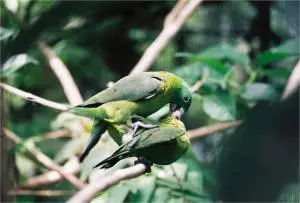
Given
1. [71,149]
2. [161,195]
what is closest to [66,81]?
[71,149]

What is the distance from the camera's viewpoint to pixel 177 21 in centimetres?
107

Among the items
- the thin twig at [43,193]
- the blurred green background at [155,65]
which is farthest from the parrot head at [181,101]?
the thin twig at [43,193]

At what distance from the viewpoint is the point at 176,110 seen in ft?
1.70

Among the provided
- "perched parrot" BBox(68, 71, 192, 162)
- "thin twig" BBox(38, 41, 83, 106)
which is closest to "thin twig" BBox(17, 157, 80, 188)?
"thin twig" BBox(38, 41, 83, 106)

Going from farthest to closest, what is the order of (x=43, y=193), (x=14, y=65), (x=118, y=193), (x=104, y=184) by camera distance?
(x=43, y=193) < (x=14, y=65) < (x=118, y=193) < (x=104, y=184)

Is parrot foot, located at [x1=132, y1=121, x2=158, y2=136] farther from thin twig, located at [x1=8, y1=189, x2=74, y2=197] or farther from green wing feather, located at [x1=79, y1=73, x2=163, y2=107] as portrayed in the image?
thin twig, located at [x1=8, y1=189, x2=74, y2=197]

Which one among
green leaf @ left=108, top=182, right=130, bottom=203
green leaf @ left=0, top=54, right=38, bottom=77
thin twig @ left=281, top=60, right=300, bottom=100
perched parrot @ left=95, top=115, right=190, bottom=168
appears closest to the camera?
thin twig @ left=281, top=60, right=300, bottom=100

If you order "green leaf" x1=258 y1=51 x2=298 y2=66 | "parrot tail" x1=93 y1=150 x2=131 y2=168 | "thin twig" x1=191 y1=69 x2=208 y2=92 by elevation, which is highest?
"parrot tail" x1=93 y1=150 x2=131 y2=168

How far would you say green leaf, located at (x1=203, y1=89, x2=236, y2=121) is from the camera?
935 millimetres

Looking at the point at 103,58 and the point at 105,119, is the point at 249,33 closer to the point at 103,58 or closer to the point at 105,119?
the point at 103,58

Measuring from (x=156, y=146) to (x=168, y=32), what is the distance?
0.63m

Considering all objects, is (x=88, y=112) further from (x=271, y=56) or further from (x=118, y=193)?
(x=271, y=56)

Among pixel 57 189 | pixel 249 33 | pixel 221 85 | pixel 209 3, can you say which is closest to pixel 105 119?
pixel 221 85

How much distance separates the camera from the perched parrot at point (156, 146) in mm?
439
